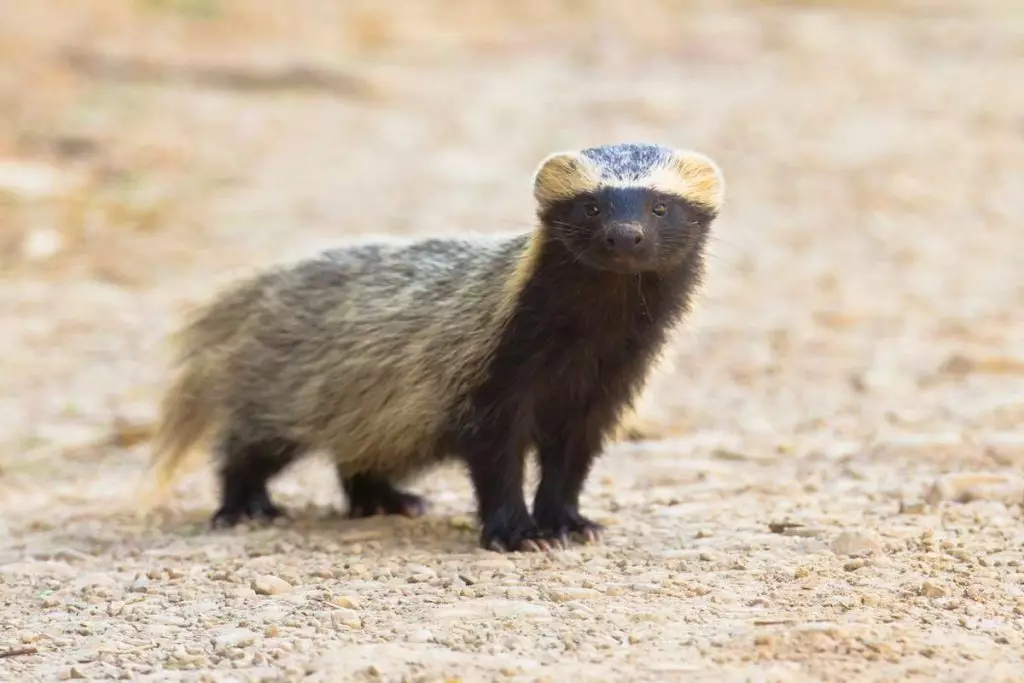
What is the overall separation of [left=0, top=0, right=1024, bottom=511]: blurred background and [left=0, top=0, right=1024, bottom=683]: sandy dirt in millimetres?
49

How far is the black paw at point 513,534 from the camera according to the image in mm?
6562

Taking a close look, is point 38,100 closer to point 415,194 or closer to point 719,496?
point 415,194

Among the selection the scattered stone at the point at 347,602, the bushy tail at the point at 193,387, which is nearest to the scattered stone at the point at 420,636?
the scattered stone at the point at 347,602

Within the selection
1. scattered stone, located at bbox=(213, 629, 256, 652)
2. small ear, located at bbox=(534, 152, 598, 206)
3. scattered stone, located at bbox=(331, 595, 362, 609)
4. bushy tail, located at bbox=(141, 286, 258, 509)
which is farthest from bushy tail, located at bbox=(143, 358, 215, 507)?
scattered stone, located at bbox=(213, 629, 256, 652)

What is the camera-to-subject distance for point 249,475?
26.2 ft

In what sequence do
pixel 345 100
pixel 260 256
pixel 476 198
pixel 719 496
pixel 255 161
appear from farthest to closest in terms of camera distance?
1. pixel 345 100
2. pixel 255 161
3. pixel 476 198
4. pixel 260 256
5. pixel 719 496

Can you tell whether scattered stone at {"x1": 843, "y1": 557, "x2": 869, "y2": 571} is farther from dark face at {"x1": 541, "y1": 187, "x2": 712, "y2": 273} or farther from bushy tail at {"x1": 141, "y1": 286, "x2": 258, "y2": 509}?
bushy tail at {"x1": 141, "y1": 286, "x2": 258, "y2": 509}

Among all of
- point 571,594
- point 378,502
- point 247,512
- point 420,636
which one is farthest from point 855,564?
point 247,512

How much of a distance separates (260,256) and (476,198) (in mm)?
2457

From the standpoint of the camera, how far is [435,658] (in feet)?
15.5

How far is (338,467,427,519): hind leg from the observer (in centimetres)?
777

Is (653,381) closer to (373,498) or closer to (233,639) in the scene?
(373,498)

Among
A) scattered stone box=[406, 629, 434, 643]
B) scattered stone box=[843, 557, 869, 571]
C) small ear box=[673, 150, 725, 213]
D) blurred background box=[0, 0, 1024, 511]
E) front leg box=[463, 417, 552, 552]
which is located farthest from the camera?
blurred background box=[0, 0, 1024, 511]

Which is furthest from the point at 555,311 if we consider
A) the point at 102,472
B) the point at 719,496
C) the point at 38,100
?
the point at 38,100
